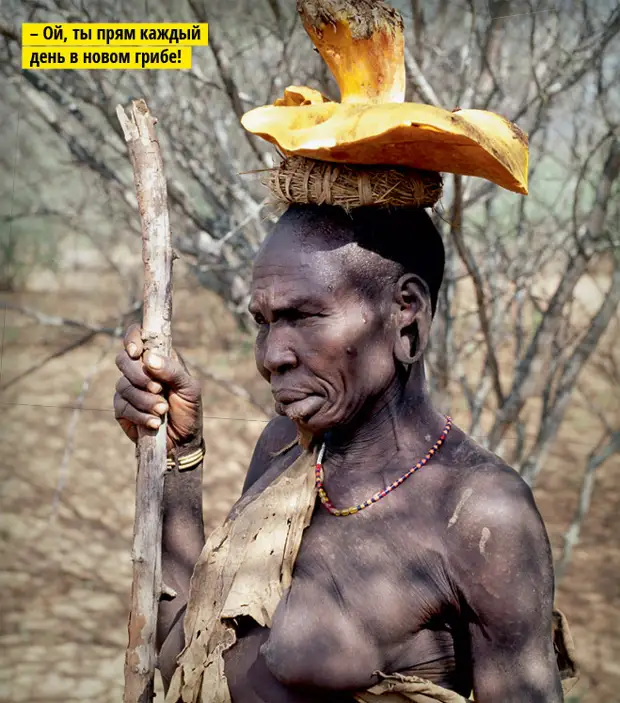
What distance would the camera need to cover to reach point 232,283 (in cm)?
456

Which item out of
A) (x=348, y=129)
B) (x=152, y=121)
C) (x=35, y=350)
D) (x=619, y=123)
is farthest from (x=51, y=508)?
(x=348, y=129)

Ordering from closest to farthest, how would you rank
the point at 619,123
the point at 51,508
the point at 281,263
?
the point at 281,263
the point at 619,123
the point at 51,508

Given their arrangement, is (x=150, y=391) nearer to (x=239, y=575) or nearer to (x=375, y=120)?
(x=239, y=575)

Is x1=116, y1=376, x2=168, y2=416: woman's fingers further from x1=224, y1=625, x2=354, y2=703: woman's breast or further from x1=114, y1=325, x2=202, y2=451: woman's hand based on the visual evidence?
x1=224, y1=625, x2=354, y2=703: woman's breast

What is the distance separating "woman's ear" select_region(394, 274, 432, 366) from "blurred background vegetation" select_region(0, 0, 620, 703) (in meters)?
1.37

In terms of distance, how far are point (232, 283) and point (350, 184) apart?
267 cm

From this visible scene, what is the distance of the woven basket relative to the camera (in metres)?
1.92

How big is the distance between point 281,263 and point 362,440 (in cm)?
37

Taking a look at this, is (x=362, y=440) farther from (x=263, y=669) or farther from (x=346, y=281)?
(x=263, y=669)

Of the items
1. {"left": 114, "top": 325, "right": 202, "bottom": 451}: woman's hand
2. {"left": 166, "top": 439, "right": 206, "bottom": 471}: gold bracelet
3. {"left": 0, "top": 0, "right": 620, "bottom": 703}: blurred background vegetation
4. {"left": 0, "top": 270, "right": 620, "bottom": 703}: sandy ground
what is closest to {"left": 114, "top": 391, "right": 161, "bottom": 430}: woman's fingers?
{"left": 114, "top": 325, "right": 202, "bottom": 451}: woman's hand

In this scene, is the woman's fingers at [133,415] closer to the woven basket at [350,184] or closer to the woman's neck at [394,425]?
the woman's neck at [394,425]

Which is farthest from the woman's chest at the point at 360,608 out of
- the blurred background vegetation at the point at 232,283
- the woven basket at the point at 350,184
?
the blurred background vegetation at the point at 232,283

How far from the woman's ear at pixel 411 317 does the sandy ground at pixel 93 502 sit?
8.34ft

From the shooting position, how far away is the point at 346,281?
1912 mm
